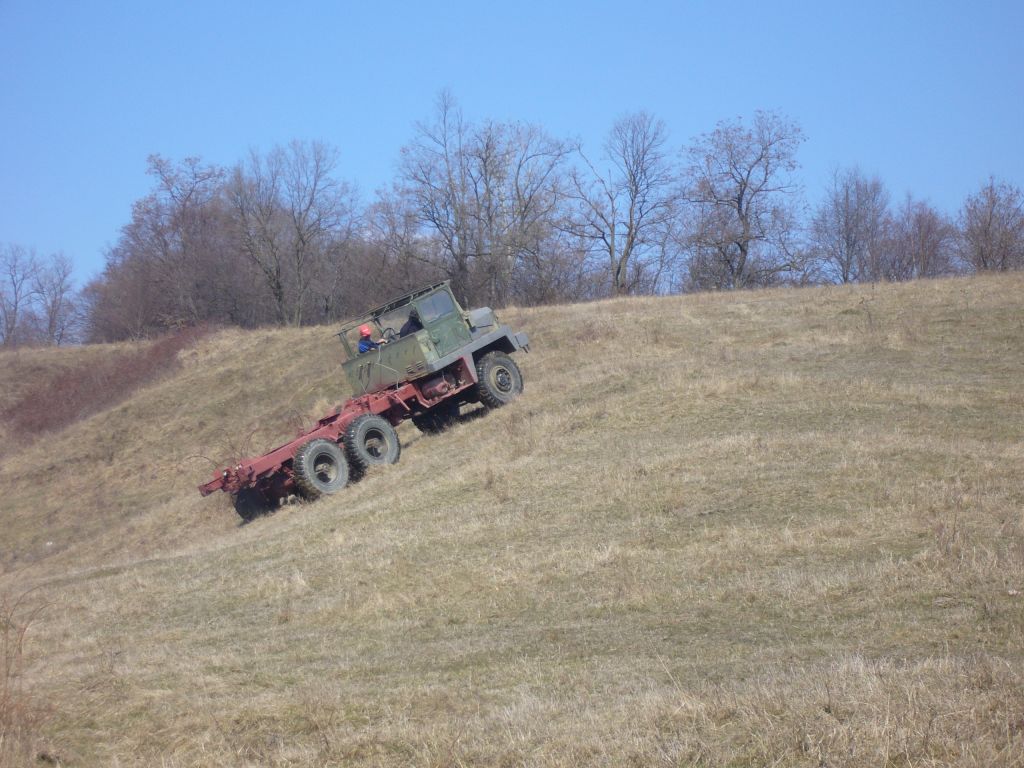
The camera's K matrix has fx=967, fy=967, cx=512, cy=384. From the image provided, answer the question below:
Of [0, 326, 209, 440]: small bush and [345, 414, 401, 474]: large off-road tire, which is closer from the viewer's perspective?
[345, 414, 401, 474]: large off-road tire

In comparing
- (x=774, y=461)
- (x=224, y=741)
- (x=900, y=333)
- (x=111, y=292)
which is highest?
(x=111, y=292)

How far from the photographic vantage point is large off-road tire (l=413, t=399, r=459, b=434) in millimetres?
18406

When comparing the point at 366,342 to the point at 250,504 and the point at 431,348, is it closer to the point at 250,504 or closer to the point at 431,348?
the point at 431,348

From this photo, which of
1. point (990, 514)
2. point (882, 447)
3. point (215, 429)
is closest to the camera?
point (990, 514)

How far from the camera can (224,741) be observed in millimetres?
5586

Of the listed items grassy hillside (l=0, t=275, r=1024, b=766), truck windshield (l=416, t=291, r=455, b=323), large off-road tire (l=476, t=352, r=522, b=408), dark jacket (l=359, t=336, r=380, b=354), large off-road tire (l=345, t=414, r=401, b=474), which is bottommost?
grassy hillside (l=0, t=275, r=1024, b=766)

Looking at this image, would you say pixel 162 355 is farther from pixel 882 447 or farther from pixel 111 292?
pixel 882 447

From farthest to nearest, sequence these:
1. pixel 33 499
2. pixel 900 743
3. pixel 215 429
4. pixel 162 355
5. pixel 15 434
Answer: pixel 162 355
pixel 15 434
pixel 215 429
pixel 33 499
pixel 900 743

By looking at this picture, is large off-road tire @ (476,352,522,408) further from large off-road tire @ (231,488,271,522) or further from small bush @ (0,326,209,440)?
small bush @ (0,326,209,440)

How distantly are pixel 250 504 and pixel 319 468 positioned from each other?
2200 mm

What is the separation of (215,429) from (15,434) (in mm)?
11597

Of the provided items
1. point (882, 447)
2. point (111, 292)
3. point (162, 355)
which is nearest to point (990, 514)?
point (882, 447)

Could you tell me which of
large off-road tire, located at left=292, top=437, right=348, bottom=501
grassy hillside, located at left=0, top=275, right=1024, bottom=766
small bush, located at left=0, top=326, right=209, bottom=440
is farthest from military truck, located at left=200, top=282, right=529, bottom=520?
small bush, located at left=0, top=326, right=209, bottom=440

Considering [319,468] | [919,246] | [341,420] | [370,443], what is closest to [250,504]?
[319,468]
